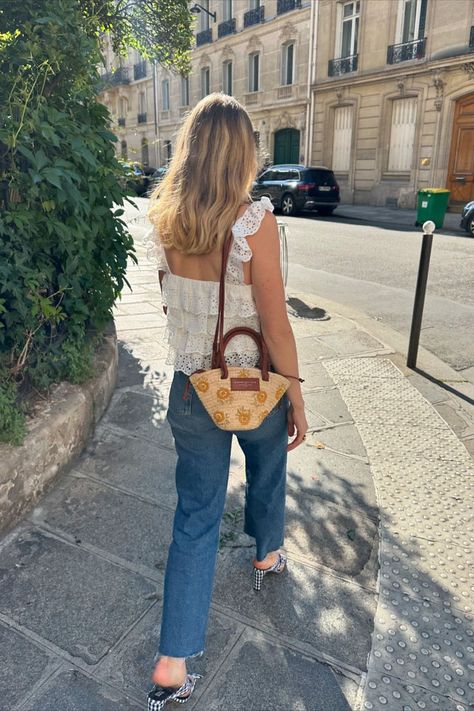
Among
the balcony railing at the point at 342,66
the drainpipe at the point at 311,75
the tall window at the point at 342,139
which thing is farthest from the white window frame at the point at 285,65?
the tall window at the point at 342,139

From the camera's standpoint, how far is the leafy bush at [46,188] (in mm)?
2748

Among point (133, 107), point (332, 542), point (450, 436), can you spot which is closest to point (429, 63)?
point (450, 436)

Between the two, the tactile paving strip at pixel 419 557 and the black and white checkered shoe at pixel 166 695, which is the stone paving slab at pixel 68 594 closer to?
the black and white checkered shoe at pixel 166 695

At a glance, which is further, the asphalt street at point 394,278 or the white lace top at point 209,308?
the asphalt street at point 394,278

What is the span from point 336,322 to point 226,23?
30928mm

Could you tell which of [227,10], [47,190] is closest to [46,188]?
[47,190]

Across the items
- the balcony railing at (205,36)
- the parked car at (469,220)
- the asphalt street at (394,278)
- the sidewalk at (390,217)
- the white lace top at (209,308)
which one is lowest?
the asphalt street at (394,278)

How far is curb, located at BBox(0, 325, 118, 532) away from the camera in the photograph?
259 cm

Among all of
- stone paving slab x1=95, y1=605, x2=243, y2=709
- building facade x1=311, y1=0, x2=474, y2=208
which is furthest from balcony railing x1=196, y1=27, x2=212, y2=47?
stone paving slab x1=95, y1=605, x2=243, y2=709

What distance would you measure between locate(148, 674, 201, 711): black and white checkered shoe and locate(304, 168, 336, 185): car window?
19075 mm

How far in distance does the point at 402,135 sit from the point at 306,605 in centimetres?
2316

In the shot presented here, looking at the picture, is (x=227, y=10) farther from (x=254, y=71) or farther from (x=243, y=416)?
(x=243, y=416)

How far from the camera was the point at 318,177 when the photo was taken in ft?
64.5

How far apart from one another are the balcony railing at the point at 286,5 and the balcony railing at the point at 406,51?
670 centimetres
